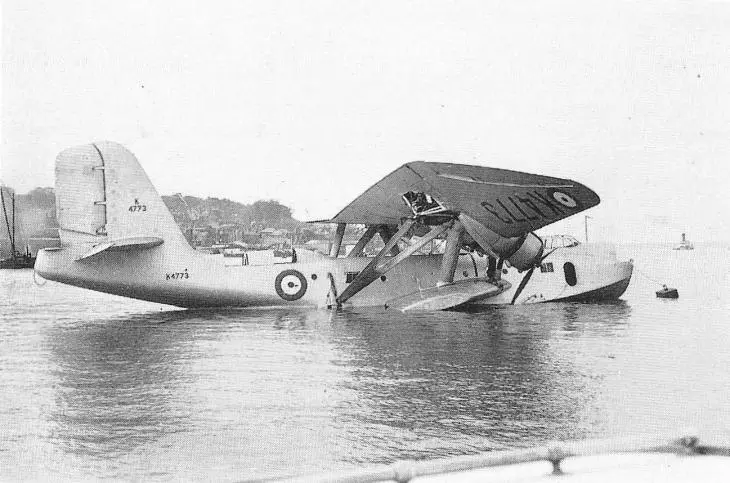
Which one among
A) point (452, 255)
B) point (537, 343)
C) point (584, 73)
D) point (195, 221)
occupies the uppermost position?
point (584, 73)

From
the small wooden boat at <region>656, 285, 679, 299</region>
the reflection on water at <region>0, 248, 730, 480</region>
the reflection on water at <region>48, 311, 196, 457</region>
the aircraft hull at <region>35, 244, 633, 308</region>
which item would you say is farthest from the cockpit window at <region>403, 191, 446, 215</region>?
the small wooden boat at <region>656, 285, 679, 299</region>

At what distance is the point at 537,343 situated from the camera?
8078 millimetres

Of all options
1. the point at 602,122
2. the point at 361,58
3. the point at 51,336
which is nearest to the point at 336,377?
the point at 361,58

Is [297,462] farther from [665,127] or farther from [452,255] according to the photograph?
[452,255]

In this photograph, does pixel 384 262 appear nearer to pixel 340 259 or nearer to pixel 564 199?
pixel 340 259

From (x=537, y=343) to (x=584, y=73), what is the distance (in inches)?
154

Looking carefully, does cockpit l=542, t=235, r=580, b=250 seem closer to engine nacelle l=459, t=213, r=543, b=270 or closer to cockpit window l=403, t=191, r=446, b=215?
engine nacelle l=459, t=213, r=543, b=270

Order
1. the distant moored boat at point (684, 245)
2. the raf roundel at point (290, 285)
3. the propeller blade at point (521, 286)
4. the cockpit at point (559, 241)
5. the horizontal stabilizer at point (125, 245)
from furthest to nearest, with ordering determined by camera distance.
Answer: the cockpit at point (559, 241) < the propeller blade at point (521, 286) < the raf roundel at point (290, 285) < the horizontal stabilizer at point (125, 245) < the distant moored boat at point (684, 245)

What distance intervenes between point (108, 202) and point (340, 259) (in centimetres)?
436

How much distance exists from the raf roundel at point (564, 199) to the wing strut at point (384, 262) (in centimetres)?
260

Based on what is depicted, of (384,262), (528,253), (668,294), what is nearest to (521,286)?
(528,253)

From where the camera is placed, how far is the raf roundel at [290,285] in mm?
12320

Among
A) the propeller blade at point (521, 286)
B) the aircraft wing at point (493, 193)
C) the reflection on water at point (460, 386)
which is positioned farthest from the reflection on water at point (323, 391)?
the propeller blade at point (521, 286)

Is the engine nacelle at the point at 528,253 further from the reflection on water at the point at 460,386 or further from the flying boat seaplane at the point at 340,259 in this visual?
the reflection on water at the point at 460,386
